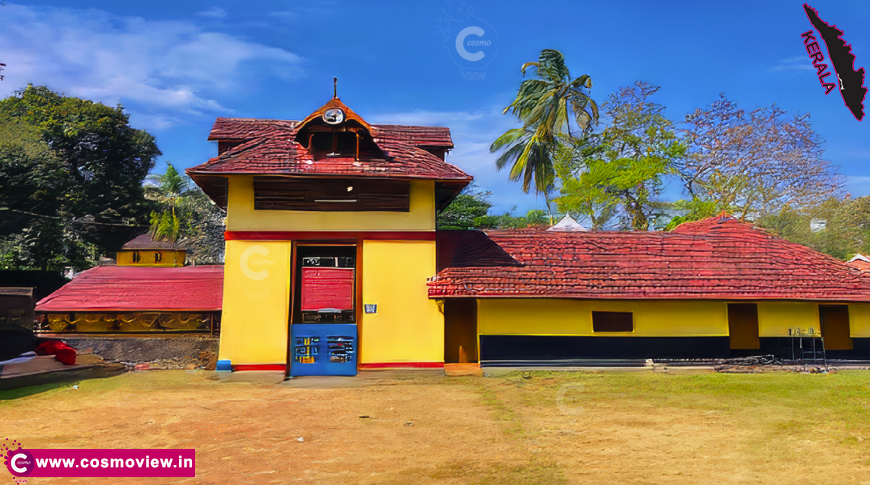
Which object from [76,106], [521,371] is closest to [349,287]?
[521,371]

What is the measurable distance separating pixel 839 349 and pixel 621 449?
34.7ft

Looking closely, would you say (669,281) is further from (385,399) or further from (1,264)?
(1,264)

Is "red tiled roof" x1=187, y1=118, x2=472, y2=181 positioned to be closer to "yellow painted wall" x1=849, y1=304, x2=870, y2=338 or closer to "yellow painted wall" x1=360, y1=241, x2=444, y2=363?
"yellow painted wall" x1=360, y1=241, x2=444, y2=363

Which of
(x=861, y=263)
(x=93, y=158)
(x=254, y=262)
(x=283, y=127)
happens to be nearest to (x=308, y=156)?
(x=283, y=127)

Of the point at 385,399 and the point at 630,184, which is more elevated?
the point at 630,184

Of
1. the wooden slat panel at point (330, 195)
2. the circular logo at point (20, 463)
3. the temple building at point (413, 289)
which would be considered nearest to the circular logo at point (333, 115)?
the temple building at point (413, 289)

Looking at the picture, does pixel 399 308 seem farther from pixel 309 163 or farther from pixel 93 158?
pixel 93 158

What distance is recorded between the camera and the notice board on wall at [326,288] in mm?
13078

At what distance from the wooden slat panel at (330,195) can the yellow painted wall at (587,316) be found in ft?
11.5

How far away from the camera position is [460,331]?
13945 millimetres

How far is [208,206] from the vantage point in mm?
39625

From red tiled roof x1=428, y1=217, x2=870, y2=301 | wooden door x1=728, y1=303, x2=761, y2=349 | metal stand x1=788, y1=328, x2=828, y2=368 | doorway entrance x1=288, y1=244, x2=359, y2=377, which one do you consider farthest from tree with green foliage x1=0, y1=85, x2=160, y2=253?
metal stand x1=788, y1=328, x2=828, y2=368

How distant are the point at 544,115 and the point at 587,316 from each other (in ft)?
62.8

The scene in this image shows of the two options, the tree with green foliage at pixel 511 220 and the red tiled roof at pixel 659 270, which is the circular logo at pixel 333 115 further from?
the tree with green foliage at pixel 511 220
